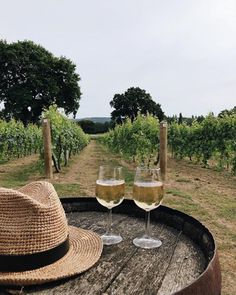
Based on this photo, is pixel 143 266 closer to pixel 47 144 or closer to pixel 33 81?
pixel 47 144

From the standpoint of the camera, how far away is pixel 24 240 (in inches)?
43.7

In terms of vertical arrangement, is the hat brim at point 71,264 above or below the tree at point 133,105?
below

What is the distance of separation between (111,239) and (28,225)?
15.5 inches

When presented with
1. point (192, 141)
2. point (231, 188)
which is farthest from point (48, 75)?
point (231, 188)

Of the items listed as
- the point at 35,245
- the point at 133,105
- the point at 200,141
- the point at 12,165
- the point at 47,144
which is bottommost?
the point at 12,165

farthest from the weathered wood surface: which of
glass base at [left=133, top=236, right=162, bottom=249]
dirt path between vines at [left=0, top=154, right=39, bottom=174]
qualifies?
dirt path between vines at [left=0, top=154, right=39, bottom=174]

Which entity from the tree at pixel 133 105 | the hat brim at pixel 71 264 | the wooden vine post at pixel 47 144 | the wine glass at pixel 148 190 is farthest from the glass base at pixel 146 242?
the tree at pixel 133 105

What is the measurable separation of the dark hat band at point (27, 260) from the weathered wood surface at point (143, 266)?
0.10m

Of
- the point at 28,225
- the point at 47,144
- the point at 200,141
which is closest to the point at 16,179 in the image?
the point at 47,144

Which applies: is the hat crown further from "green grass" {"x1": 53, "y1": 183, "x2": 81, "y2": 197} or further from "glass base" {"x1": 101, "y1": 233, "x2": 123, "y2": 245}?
"green grass" {"x1": 53, "y1": 183, "x2": 81, "y2": 197}

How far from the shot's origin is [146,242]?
1370 mm

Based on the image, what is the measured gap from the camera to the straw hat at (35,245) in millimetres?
1062

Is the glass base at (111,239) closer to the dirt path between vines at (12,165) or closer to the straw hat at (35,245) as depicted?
the straw hat at (35,245)

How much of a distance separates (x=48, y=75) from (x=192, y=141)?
2570 centimetres
